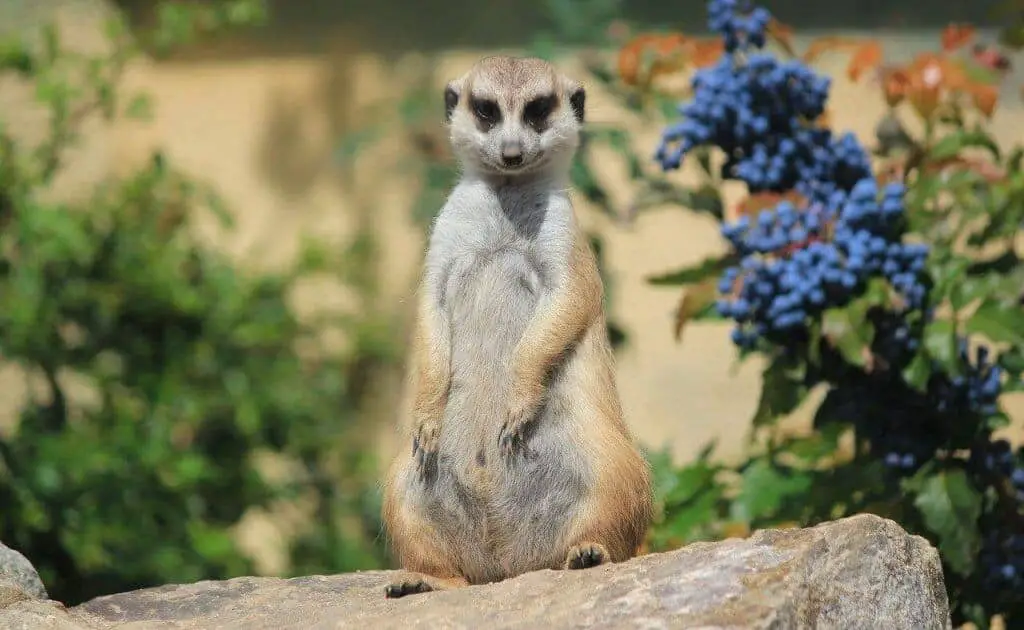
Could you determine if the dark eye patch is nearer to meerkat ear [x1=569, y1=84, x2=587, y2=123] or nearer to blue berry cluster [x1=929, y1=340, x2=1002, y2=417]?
meerkat ear [x1=569, y1=84, x2=587, y2=123]

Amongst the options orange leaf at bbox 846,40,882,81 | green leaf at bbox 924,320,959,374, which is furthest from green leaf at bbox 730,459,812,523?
orange leaf at bbox 846,40,882,81

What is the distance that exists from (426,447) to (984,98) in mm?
2345

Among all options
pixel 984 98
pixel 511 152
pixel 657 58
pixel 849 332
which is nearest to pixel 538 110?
pixel 511 152

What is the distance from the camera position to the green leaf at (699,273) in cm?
480

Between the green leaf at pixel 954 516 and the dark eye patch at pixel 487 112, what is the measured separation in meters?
1.79

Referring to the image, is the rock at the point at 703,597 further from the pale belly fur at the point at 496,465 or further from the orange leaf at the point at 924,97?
the orange leaf at the point at 924,97

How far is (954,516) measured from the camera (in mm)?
4320

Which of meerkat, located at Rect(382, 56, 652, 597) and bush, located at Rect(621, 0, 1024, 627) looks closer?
meerkat, located at Rect(382, 56, 652, 597)

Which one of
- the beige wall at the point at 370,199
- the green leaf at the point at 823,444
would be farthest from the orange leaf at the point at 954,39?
the beige wall at the point at 370,199

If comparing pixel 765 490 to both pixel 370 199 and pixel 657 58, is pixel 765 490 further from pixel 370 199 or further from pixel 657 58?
pixel 370 199

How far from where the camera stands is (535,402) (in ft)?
13.0

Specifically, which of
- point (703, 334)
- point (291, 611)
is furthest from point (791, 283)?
point (703, 334)

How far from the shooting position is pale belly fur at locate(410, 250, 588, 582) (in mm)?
3959

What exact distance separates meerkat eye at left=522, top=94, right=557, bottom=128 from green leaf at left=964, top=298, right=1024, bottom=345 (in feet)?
4.95
